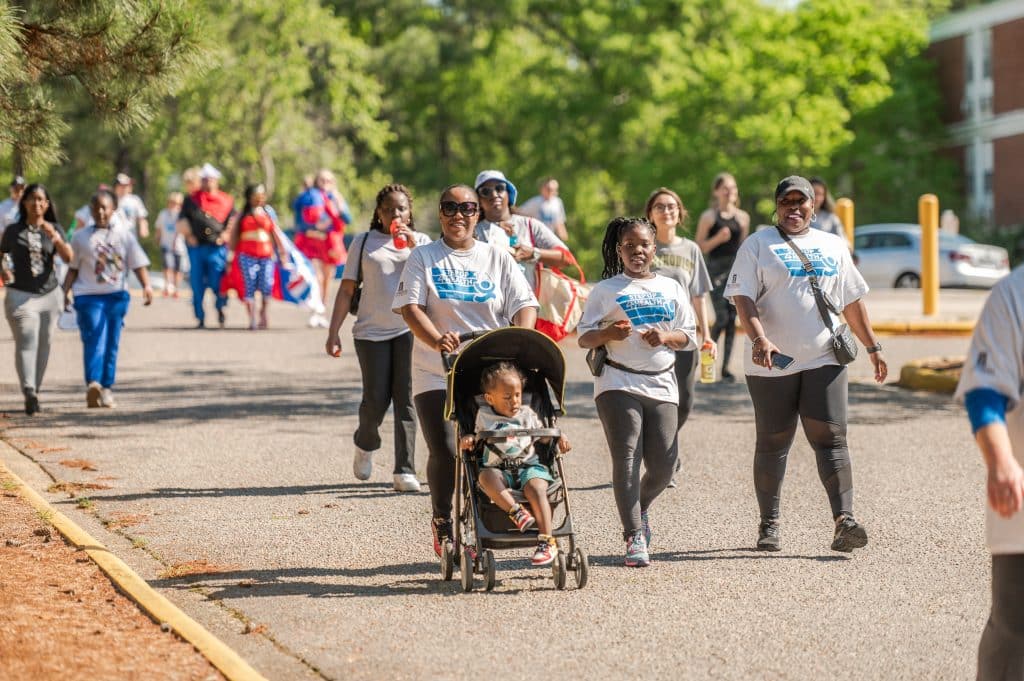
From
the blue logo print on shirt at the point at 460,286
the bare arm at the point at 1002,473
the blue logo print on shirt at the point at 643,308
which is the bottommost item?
the bare arm at the point at 1002,473

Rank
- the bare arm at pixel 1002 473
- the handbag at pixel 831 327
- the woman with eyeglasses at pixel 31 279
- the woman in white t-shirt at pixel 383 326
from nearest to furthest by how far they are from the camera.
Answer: the bare arm at pixel 1002 473 → the handbag at pixel 831 327 → the woman in white t-shirt at pixel 383 326 → the woman with eyeglasses at pixel 31 279

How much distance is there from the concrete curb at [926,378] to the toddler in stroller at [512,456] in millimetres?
8418

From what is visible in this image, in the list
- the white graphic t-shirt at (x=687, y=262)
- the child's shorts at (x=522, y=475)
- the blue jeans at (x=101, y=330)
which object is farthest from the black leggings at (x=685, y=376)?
the blue jeans at (x=101, y=330)

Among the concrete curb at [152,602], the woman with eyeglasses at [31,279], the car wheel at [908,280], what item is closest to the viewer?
the concrete curb at [152,602]

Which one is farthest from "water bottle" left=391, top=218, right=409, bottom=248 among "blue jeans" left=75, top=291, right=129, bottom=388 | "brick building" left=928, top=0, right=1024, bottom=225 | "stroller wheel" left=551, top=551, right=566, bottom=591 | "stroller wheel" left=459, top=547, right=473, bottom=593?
"brick building" left=928, top=0, right=1024, bottom=225

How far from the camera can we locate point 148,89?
31.0 feet

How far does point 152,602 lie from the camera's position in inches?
246

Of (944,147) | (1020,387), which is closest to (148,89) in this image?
(1020,387)

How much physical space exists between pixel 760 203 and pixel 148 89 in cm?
4552

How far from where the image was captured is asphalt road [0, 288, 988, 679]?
5.77m

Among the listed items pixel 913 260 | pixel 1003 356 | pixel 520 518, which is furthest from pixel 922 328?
pixel 1003 356

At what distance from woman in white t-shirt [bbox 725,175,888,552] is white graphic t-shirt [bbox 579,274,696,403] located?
0.42 metres

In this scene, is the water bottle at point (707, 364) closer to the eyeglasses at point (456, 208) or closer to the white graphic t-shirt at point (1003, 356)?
the eyeglasses at point (456, 208)

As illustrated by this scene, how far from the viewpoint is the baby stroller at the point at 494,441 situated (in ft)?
22.1
